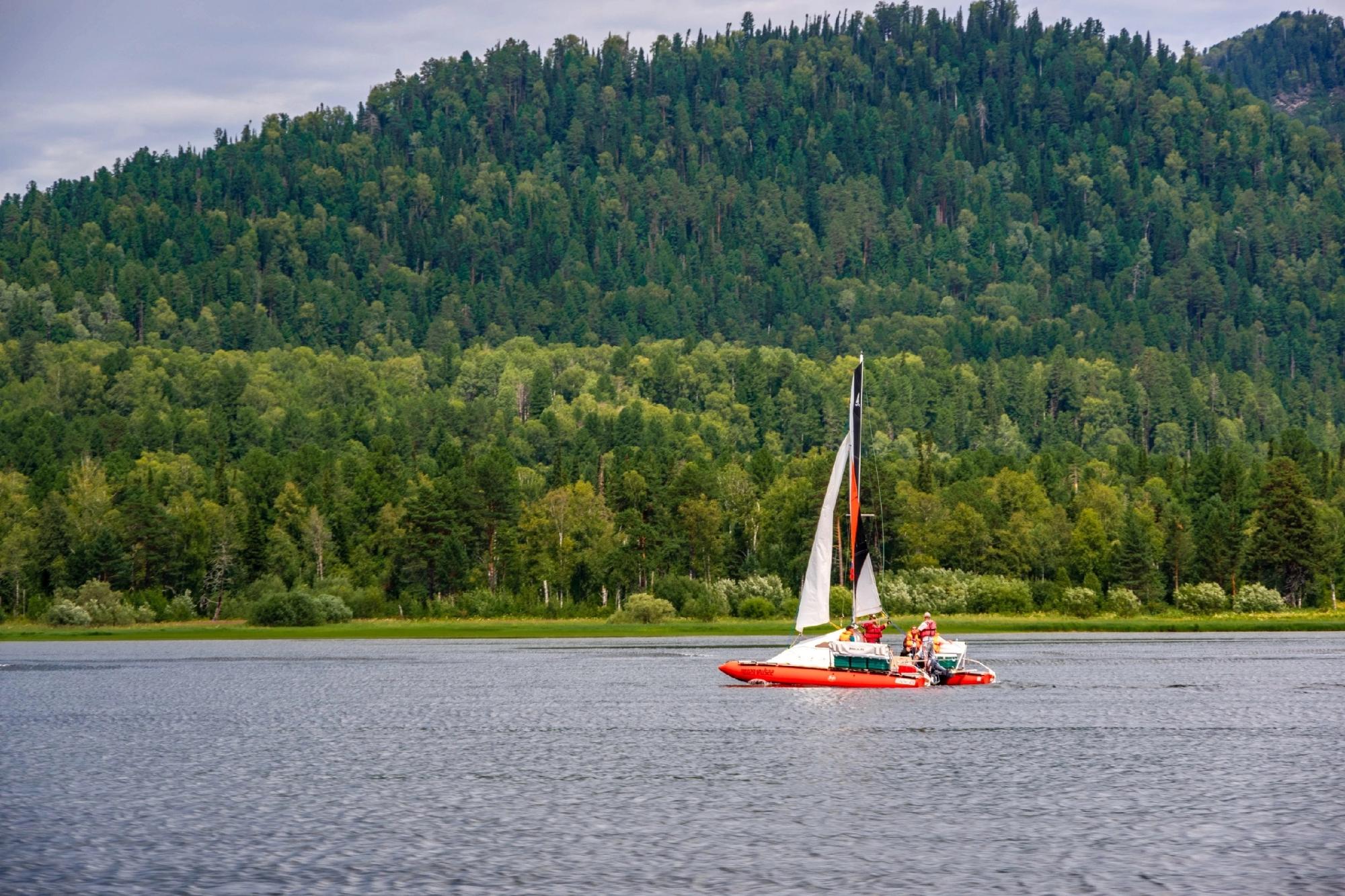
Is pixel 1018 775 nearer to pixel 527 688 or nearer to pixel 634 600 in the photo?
pixel 527 688

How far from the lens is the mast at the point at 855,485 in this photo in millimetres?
88625

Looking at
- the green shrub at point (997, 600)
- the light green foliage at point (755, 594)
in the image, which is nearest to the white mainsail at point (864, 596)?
the light green foliage at point (755, 594)

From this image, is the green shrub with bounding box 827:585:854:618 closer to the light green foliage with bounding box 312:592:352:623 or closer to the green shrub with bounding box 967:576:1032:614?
the green shrub with bounding box 967:576:1032:614

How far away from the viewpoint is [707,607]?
193500 mm

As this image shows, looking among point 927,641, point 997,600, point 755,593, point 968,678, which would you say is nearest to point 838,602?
point 755,593

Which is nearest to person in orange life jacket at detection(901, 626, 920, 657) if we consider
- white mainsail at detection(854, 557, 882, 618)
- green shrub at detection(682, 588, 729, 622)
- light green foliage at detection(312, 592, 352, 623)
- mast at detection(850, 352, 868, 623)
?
mast at detection(850, 352, 868, 623)

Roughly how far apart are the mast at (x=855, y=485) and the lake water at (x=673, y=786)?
6.70m

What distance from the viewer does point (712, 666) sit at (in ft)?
406

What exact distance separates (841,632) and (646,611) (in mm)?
103163

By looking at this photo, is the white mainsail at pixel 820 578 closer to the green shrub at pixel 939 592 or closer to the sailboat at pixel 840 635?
the sailboat at pixel 840 635

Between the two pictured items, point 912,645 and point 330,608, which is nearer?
point 912,645

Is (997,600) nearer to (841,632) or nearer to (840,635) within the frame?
(841,632)

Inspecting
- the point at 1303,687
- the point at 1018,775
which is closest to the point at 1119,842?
the point at 1018,775

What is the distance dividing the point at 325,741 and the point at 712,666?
51842 millimetres
